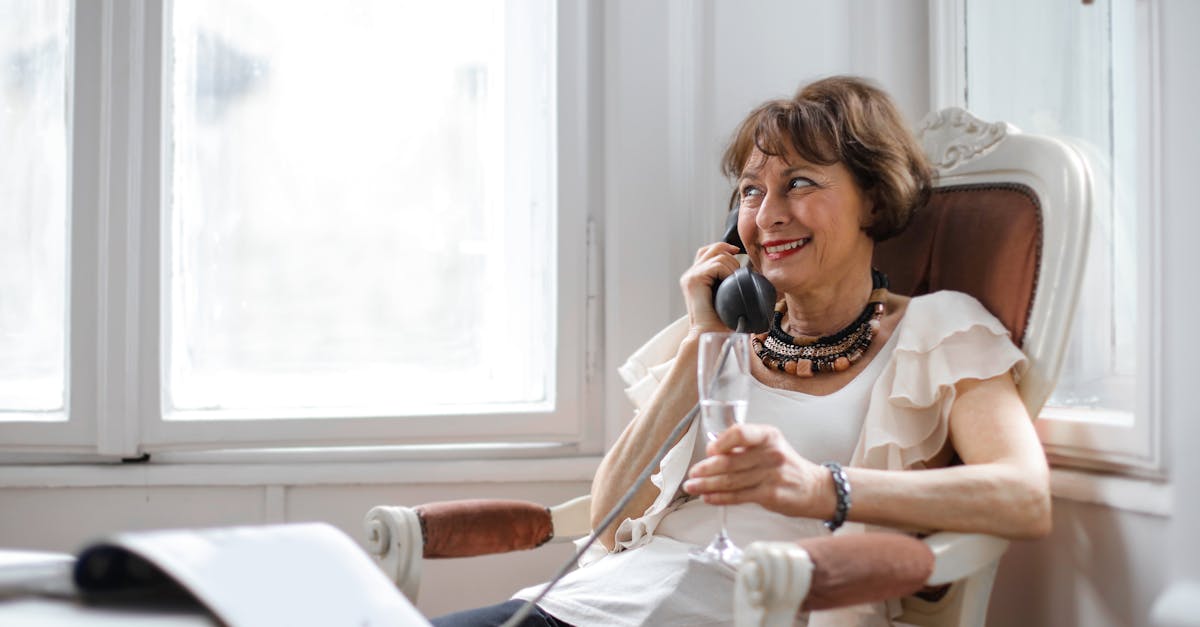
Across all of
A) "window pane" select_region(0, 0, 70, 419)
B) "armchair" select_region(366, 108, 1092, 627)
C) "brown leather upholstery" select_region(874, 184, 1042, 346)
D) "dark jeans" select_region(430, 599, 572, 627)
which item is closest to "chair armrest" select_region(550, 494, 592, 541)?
"armchair" select_region(366, 108, 1092, 627)

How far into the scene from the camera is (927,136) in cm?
171

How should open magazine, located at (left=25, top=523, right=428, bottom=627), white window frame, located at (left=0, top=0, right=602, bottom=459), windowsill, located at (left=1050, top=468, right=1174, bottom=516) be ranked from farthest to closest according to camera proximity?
white window frame, located at (left=0, top=0, right=602, bottom=459) → windowsill, located at (left=1050, top=468, right=1174, bottom=516) → open magazine, located at (left=25, top=523, right=428, bottom=627)

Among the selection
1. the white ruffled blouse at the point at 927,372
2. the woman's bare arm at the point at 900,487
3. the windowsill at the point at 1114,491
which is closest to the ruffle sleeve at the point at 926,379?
the white ruffled blouse at the point at 927,372

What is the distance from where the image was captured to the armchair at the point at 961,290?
117cm

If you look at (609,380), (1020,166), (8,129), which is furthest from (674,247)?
(8,129)

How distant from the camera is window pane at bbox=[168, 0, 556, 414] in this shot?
198 cm

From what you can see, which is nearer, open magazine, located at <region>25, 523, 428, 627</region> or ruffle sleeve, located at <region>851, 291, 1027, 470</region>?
open magazine, located at <region>25, 523, 428, 627</region>

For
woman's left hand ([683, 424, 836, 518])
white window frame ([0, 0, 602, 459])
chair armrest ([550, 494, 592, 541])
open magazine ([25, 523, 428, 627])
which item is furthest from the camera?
white window frame ([0, 0, 602, 459])

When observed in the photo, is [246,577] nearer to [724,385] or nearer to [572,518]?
[724,385]

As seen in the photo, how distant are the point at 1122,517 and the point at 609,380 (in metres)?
0.95

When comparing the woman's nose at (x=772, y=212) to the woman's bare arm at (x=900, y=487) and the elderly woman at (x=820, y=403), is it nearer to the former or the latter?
the elderly woman at (x=820, y=403)

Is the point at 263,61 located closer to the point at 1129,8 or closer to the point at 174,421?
the point at 174,421

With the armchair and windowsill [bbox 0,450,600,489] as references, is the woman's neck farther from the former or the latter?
windowsill [bbox 0,450,600,489]

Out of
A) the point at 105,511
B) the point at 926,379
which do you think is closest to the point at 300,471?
the point at 105,511
